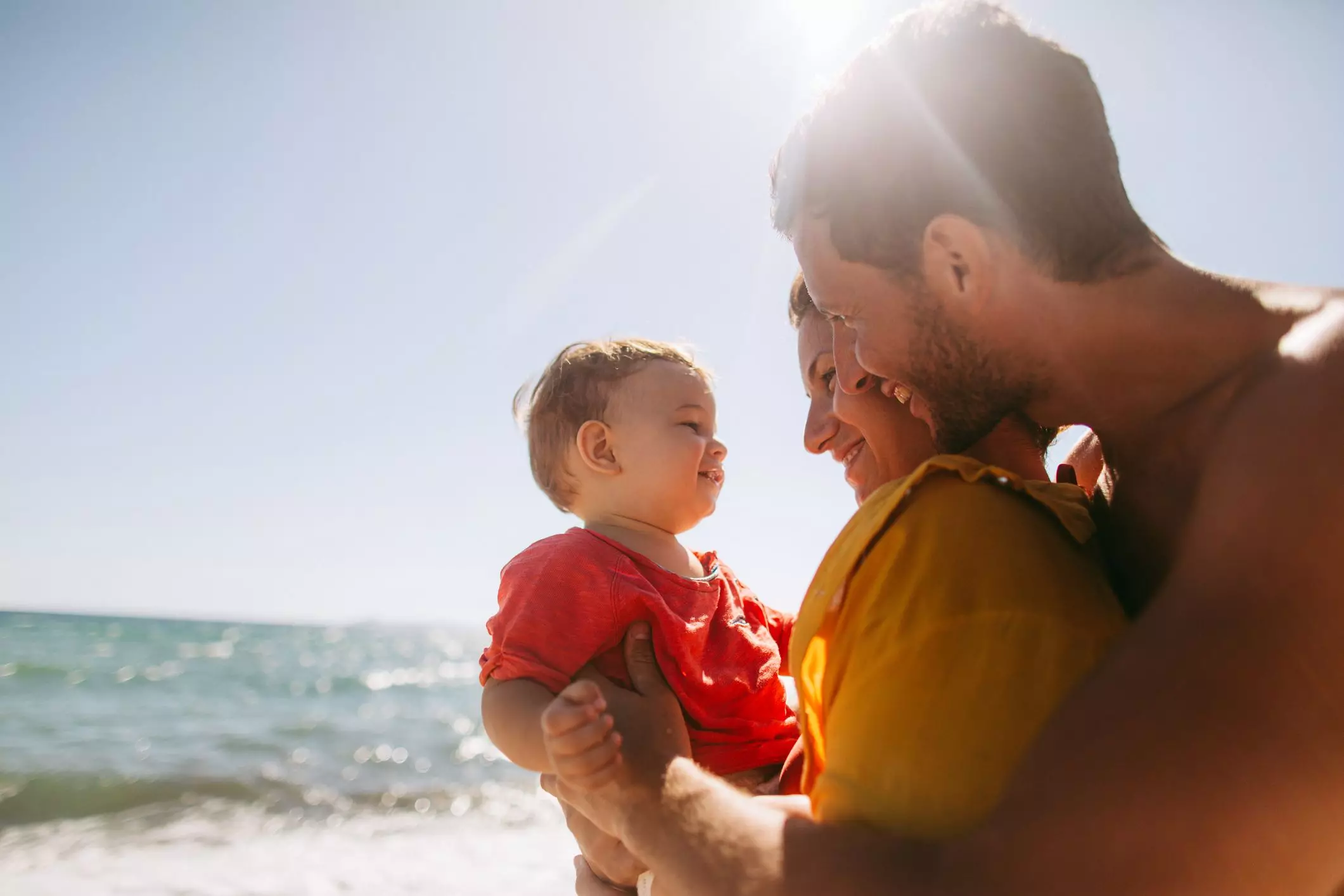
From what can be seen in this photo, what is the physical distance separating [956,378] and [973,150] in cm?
47

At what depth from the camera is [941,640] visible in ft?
4.03

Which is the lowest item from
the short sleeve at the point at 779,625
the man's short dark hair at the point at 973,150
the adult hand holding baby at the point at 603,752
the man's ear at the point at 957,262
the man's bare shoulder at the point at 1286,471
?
the short sleeve at the point at 779,625

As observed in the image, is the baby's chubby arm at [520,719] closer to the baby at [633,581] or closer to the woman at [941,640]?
the baby at [633,581]

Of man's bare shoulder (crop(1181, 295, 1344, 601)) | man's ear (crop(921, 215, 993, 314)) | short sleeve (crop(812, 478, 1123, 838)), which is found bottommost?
short sleeve (crop(812, 478, 1123, 838))

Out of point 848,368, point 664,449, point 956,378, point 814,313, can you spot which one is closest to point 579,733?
point 956,378

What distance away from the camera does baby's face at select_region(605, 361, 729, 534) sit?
2746 mm

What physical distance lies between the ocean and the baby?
589cm

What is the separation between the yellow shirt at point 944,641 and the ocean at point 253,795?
23.1ft

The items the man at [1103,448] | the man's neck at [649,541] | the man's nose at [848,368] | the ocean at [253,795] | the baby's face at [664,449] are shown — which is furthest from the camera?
the ocean at [253,795]

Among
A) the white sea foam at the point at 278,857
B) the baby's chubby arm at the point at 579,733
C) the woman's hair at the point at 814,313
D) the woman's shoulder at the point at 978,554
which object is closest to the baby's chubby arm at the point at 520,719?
the baby's chubby arm at the point at 579,733

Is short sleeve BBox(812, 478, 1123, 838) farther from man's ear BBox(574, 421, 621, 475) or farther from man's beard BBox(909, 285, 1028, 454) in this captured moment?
man's ear BBox(574, 421, 621, 475)

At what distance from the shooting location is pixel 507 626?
2232mm

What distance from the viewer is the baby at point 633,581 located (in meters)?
2.20

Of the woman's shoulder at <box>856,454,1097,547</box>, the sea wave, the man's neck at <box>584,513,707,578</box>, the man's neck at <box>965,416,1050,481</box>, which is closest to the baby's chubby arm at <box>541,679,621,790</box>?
the woman's shoulder at <box>856,454,1097,547</box>
